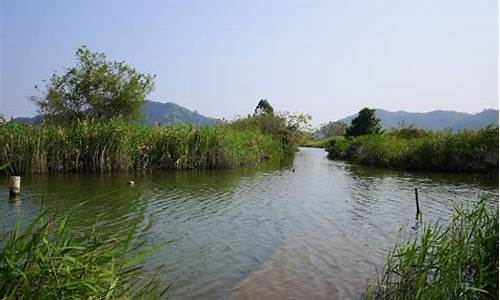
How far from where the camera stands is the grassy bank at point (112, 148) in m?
17.7

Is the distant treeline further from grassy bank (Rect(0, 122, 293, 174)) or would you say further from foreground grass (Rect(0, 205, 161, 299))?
foreground grass (Rect(0, 205, 161, 299))

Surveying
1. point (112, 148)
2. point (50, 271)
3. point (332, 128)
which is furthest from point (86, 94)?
point (332, 128)

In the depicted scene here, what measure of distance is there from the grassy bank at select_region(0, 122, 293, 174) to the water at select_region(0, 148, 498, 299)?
143 cm

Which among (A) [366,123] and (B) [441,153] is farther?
(A) [366,123]

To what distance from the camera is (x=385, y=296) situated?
17.7ft

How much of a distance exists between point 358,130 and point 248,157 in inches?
1067

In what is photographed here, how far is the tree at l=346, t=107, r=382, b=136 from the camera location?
50528 millimetres

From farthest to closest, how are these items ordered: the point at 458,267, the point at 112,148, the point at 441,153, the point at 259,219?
1. the point at 441,153
2. the point at 112,148
3. the point at 259,219
4. the point at 458,267

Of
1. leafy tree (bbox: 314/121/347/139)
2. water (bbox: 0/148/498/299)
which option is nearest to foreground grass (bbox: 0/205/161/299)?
water (bbox: 0/148/498/299)

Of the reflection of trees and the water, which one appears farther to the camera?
the reflection of trees

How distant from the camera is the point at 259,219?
36.0ft

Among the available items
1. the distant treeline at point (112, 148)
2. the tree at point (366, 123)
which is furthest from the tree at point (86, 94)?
the tree at point (366, 123)

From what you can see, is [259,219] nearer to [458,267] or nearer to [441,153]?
[458,267]

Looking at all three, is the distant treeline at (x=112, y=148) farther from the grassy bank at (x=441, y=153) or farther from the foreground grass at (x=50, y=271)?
the foreground grass at (x=50, y=271)
